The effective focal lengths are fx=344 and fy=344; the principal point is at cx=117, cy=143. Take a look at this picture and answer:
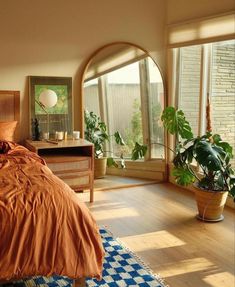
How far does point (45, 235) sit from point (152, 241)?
52.7 inches

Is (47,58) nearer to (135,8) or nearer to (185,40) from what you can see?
(135,8)

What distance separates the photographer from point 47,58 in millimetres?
4059

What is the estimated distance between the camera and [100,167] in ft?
14.7

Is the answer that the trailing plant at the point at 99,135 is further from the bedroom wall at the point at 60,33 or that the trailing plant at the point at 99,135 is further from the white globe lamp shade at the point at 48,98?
the white globe lamp shade at the point at 48,98

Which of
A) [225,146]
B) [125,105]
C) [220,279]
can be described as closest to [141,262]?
[220,279]

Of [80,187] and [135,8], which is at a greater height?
[135,8]

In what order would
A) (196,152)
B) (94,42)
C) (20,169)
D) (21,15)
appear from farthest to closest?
(94,42) < (21,15) < (196,152) < (20,169)

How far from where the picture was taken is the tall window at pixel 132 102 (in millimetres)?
4406

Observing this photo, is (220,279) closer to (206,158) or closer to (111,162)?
(206,158)

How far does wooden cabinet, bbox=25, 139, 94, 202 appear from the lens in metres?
3.70

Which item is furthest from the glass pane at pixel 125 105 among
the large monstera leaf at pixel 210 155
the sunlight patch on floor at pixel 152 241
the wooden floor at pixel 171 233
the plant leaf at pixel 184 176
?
the sunlight patch on floor at pixel 152 241

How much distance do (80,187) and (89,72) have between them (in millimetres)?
1434

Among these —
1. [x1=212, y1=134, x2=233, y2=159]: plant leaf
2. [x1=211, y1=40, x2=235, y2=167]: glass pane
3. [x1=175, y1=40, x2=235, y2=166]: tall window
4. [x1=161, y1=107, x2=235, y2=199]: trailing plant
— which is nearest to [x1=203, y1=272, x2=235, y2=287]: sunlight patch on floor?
[x1=161, y1=107, x2=235, y2=199]: trailing plant

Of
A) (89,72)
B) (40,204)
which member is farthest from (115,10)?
(40,204)
